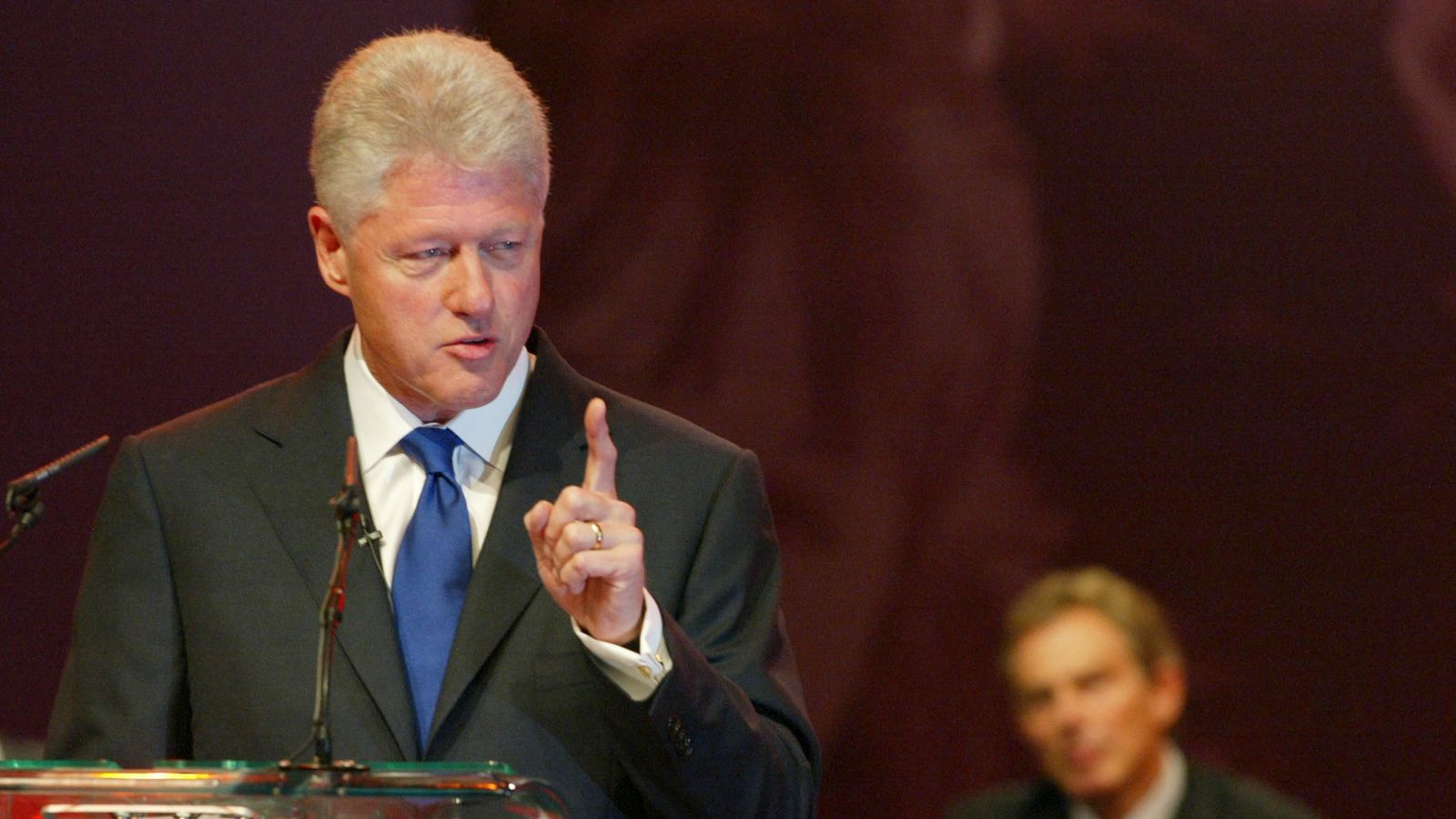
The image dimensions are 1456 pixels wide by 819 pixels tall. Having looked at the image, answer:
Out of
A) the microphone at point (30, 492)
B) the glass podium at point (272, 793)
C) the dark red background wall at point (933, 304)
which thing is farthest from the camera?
the dark red background wall at point (933, 304)

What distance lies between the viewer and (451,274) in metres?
2.03

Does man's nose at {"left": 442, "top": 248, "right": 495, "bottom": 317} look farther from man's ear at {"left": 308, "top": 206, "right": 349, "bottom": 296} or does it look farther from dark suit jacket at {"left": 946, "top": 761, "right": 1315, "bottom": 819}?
dark suit jacket at {"left": 946, "top": 761, "right": 1315, "bottom": 819}

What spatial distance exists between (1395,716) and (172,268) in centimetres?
258

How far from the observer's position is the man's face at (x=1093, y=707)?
319 cm

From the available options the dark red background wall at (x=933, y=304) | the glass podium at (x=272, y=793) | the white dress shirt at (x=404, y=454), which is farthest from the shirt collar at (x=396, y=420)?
the dark red background wall at (x=933, y=304)

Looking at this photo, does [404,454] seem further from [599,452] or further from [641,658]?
[641,658]

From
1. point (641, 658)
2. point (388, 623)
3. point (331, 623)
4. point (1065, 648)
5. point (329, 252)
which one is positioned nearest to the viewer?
point (331, 623)

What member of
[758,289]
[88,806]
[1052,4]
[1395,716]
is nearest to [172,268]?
[758,289]

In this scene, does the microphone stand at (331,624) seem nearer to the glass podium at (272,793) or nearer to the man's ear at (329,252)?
→ the glass podium at (272,793)

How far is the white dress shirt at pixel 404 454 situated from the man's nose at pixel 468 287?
0.53ft

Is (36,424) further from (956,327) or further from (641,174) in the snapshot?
(956,327)

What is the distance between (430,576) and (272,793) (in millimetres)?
631

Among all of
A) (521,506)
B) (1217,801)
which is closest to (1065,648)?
(1217,801)

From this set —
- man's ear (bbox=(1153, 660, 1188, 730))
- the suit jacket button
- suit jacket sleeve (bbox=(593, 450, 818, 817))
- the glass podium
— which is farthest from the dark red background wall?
the glass podium
